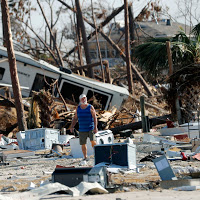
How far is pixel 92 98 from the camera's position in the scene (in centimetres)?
2262

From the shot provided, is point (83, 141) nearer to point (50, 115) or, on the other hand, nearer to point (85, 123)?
point (85, 123)

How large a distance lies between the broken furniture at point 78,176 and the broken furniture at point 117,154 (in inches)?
74.9

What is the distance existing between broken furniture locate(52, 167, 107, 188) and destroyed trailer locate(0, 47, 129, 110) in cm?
1549

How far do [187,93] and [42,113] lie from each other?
17.9 feet

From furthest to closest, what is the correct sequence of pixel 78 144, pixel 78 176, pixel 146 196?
pixel 78 144, pixel 78 176, pixel 146 196

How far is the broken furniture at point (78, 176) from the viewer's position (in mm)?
7203

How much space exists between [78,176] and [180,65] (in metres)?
11.9

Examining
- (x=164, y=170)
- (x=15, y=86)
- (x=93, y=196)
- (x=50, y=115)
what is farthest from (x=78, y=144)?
(x=15, y=86)

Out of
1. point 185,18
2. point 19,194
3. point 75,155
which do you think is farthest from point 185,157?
point 185,18

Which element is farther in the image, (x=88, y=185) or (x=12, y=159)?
(x=12, y=159)

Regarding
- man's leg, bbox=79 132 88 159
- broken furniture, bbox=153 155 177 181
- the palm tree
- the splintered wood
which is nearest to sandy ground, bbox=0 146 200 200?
broken furniture, bbox=153 155 177 181

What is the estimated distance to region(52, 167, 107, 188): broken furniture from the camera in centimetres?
720

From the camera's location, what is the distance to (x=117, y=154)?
9406mm

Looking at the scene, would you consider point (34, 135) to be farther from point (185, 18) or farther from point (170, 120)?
point (185, 18)
